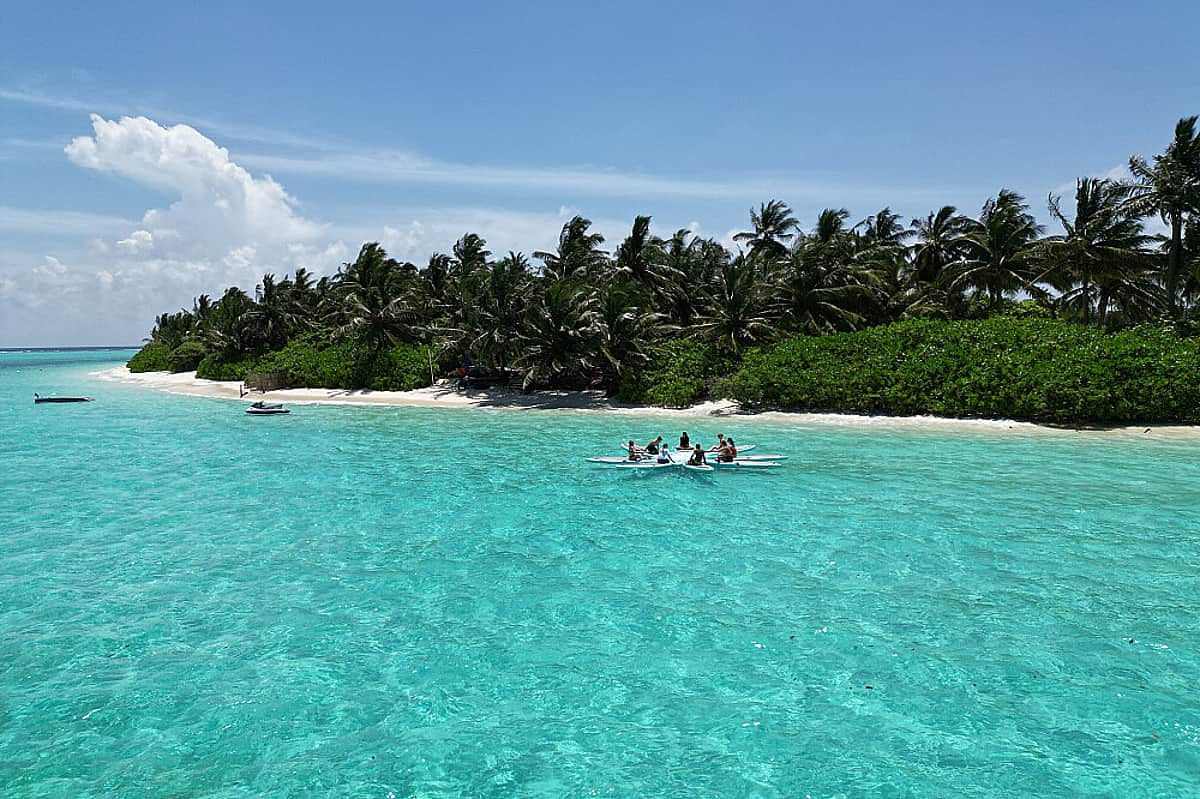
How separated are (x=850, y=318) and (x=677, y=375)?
35.4ft

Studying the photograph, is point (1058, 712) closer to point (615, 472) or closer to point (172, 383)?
point (615, 472)

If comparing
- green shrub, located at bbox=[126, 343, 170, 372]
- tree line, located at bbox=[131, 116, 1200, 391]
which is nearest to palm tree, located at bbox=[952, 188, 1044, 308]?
tree line, located at bbox=[131, 116, 1200, 391]

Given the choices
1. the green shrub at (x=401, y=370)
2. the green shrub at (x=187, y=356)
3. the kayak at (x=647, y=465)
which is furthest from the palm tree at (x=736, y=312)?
the green shrub at (x=187, y=356)

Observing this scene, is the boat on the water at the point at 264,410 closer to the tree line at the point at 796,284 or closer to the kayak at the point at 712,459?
the tree line at the point at 796,284

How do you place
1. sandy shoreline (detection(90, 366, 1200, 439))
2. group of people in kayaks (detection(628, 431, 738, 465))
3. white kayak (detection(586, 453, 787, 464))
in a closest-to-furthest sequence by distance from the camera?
group of people in kayaks (detection(628, 431, 738, 465)) → white kayak (detection(586, 453, 787, 464)) → sandy shoreline (detection(90, 366, 1200, 439))

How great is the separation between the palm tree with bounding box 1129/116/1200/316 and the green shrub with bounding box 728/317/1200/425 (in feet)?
34.2

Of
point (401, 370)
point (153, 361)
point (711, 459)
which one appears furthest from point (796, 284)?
point (153, 361)

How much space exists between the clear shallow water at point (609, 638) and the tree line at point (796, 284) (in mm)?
20890

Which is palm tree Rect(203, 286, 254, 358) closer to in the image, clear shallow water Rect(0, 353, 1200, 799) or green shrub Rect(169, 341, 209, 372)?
green shrub Rect(169, 341, 209, 372)

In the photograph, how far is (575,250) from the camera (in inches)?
1816

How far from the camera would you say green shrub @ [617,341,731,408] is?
1484 inches

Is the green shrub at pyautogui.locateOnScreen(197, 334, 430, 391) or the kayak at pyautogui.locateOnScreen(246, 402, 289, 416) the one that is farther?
the green shrub at pyautogui.locateOnScreen(197, 334, 430, 391)

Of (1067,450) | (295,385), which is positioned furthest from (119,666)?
(295,385)

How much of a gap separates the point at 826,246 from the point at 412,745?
37.1 meters
